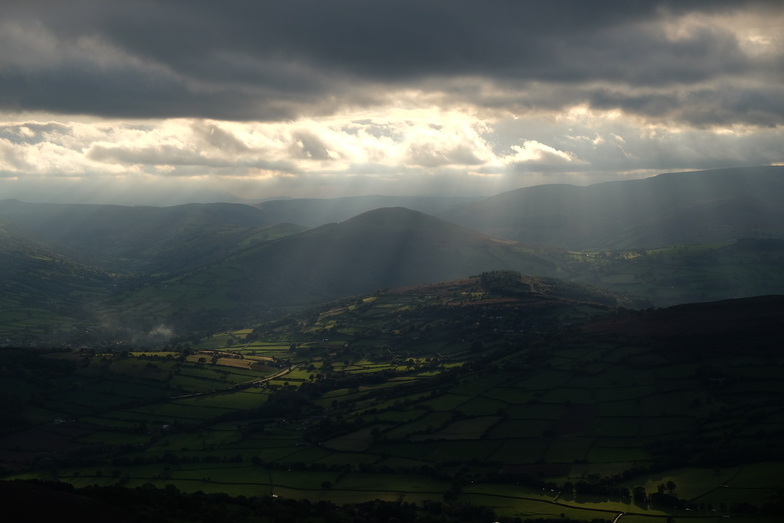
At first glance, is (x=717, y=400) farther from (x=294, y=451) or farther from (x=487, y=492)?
(x=294, y=451)

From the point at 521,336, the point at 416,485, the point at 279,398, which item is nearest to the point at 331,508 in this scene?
the point at 416,485

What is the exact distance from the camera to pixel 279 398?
13200cm

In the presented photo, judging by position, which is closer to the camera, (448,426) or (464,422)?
(448,426)

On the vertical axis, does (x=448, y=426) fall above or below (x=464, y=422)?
below

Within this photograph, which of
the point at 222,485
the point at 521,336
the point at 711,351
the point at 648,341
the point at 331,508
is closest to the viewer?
the point at 331,508

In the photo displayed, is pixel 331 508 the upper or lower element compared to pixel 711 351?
lower

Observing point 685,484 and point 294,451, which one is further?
point 294,451

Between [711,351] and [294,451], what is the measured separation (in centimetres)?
7496

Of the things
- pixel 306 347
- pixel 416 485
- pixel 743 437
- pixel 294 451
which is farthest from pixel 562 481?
pixel 306 347

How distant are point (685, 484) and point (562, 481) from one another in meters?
14.7

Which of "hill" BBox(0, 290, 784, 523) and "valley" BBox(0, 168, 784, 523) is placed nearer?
"valley" BBox(0, 168, 784, 523)

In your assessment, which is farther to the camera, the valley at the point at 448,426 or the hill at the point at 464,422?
the hill at the point at 464,422

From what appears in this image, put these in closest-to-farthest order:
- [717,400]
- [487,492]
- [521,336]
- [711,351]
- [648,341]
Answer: [487,492] < [717,400] < [711,351] < [648,341] < [521,336]

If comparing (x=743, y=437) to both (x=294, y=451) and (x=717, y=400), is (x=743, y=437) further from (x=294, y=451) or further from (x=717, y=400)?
(x=294, y=451)
